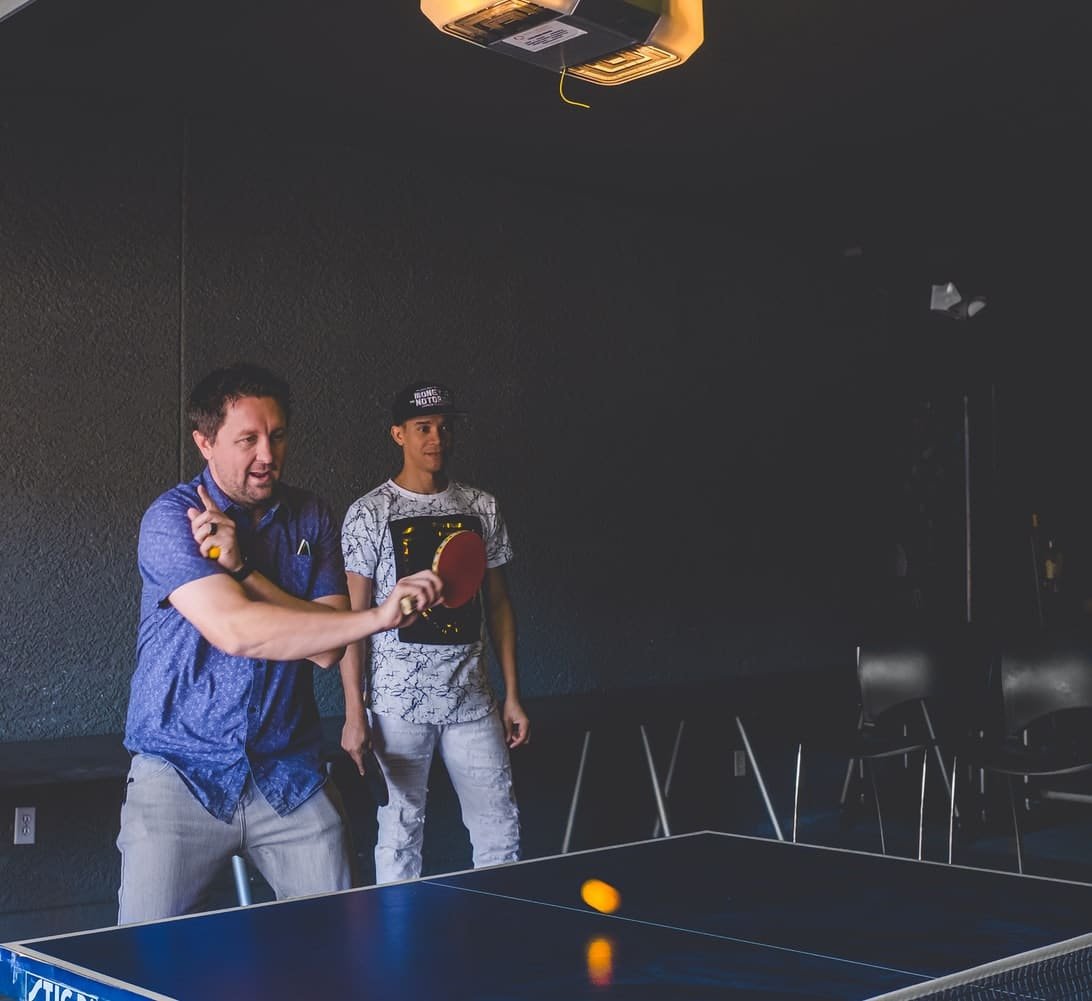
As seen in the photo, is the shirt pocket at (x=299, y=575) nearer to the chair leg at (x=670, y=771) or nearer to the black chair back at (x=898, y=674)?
the chair leg at (x=670, y=771)

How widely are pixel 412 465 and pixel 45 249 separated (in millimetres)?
1485

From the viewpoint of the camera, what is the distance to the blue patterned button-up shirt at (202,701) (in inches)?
101

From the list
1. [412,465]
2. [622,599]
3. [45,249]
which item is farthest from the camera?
[622,599]

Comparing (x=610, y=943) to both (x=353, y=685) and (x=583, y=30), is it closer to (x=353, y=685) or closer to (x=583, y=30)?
(x=583, y=30)

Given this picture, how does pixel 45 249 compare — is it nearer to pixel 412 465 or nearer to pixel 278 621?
pixel 412 465

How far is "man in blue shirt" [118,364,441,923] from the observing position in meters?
2.52

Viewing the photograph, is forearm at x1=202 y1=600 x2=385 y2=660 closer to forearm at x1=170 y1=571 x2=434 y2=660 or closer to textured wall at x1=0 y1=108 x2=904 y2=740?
forearm at x1=170 y1=571 x2=434 y2=660

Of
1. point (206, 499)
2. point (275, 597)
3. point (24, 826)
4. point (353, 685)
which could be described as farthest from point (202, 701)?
point (24, 826)

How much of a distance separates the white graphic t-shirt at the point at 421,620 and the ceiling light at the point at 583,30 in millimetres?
1715

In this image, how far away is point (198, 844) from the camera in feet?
8.44

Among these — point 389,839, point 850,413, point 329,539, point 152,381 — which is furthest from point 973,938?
point 850,413

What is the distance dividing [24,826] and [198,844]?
2239mm

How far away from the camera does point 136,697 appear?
264cm

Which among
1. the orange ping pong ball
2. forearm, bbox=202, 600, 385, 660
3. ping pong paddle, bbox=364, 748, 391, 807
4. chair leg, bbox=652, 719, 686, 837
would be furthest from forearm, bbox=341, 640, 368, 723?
chair leg, bbox=652, 719, 686, 837
